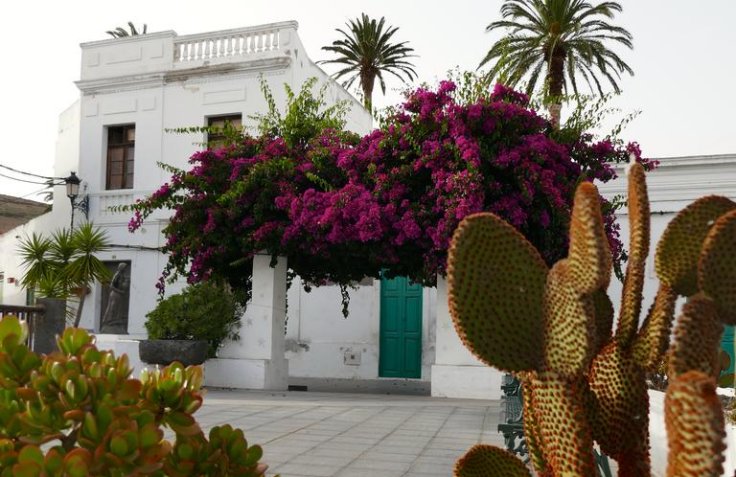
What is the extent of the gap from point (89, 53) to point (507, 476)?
18.9m

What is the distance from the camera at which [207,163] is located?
12.0 meters

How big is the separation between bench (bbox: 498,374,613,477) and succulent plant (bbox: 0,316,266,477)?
193 centimetres

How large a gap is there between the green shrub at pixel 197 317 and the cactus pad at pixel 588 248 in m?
10.8

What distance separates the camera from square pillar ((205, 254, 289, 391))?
466 inches

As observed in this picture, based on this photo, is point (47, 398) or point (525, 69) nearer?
point (47, 398)

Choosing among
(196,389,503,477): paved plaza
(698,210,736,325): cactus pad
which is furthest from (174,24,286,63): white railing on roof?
(698,210,736,325): cactus pad

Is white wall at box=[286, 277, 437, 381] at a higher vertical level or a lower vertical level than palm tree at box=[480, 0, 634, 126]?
lower

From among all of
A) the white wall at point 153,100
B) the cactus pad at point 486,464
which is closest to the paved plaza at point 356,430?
the cactus pad at point 486,464

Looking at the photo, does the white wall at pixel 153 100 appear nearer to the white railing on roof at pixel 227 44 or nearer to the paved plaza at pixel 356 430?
the white railing on roof at pixel 227 44

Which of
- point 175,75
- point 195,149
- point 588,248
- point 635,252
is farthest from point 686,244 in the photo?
point 175,75

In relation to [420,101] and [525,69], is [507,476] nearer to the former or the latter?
[420,101]

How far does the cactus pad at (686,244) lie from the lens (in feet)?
4.07

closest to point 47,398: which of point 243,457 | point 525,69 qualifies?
point 243,457

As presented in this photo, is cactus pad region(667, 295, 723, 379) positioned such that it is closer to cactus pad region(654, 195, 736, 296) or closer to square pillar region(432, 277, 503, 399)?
cactus pad region(654, 195, 736, 296)
